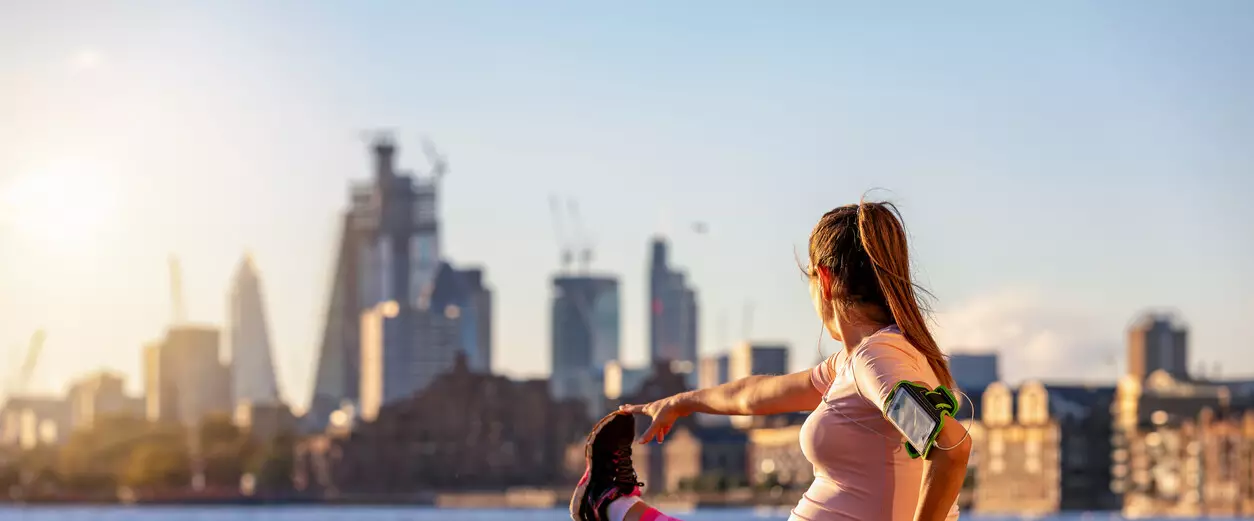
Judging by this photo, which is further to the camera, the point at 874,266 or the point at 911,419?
the point at 874,266

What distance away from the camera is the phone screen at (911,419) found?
483cm

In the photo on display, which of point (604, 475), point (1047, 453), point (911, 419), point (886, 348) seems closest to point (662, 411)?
point (604, 475)

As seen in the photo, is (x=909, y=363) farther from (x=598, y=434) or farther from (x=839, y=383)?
(x=598, y=434)

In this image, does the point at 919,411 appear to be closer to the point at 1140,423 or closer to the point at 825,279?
the point at 825,279

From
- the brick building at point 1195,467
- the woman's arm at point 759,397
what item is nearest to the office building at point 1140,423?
the brick building at point 1195,467

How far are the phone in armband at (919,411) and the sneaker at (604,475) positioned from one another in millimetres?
757

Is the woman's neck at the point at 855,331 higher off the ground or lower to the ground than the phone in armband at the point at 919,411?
higher

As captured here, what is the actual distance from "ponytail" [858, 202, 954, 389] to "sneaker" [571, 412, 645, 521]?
0.73m

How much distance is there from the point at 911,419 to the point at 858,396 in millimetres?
380

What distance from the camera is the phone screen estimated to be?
15.9 ft

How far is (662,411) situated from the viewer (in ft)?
18.6

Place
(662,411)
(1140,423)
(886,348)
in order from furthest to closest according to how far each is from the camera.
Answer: (1140,423), (662,411), (886,348)

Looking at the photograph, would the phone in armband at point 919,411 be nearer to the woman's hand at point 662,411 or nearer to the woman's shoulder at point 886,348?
A: the woman's shoulder at point 886,348

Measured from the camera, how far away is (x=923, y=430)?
4840 millimetres
